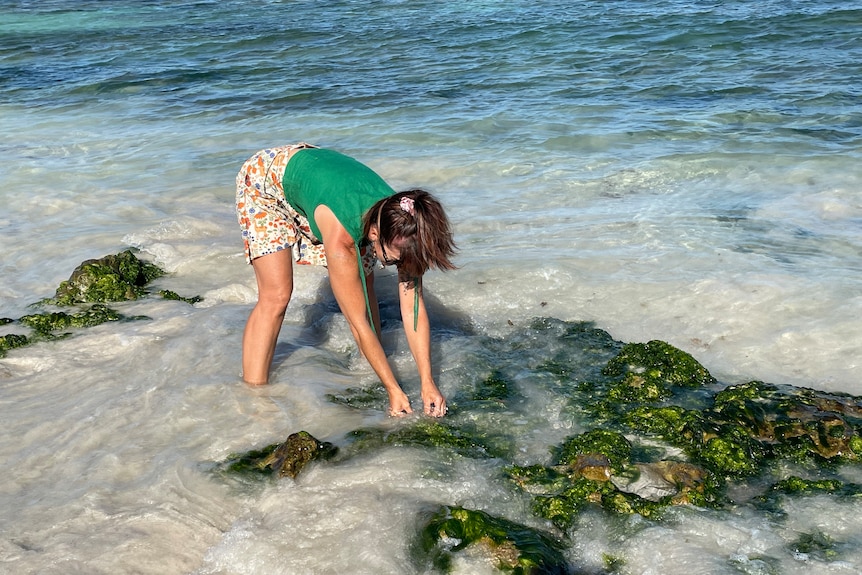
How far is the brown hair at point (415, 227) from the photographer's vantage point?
11.4ft

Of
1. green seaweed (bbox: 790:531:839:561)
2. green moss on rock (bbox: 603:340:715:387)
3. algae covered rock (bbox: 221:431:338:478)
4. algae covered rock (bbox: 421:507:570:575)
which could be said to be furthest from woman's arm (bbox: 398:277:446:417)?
green seaweed (bbox: 790:531:839:561)

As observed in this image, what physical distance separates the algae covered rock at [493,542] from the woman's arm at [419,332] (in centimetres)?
85

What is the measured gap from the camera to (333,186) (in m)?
A: 3.88

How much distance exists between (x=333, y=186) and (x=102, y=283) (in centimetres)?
312

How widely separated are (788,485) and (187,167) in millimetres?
8059

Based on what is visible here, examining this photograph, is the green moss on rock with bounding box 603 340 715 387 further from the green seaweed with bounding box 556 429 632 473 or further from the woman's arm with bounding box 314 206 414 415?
the woman's arm with bounding box 314 206 414 415

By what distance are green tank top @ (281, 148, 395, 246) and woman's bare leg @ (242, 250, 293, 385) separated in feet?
1.11

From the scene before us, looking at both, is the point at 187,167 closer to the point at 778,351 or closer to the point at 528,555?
the point at 778,351

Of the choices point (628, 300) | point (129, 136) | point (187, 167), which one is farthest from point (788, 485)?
point (129, 136)

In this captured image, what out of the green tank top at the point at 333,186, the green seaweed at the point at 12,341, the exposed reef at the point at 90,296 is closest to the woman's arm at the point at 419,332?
the green tank top at the point at 333,186

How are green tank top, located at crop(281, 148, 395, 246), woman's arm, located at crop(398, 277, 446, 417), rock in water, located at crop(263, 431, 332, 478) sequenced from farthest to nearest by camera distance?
woman's arm, located at crop(398, 277, 446, 417)
rock in water, located at crop(263, 431, 332, 478)
green tank top, located at crop(281, 148, 395, 246)

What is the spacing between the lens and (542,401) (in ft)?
15.0

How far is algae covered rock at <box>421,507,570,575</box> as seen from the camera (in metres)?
3.27

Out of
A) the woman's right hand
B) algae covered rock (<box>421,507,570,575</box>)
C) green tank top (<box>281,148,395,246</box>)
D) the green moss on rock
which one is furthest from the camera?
the green moss on rock
